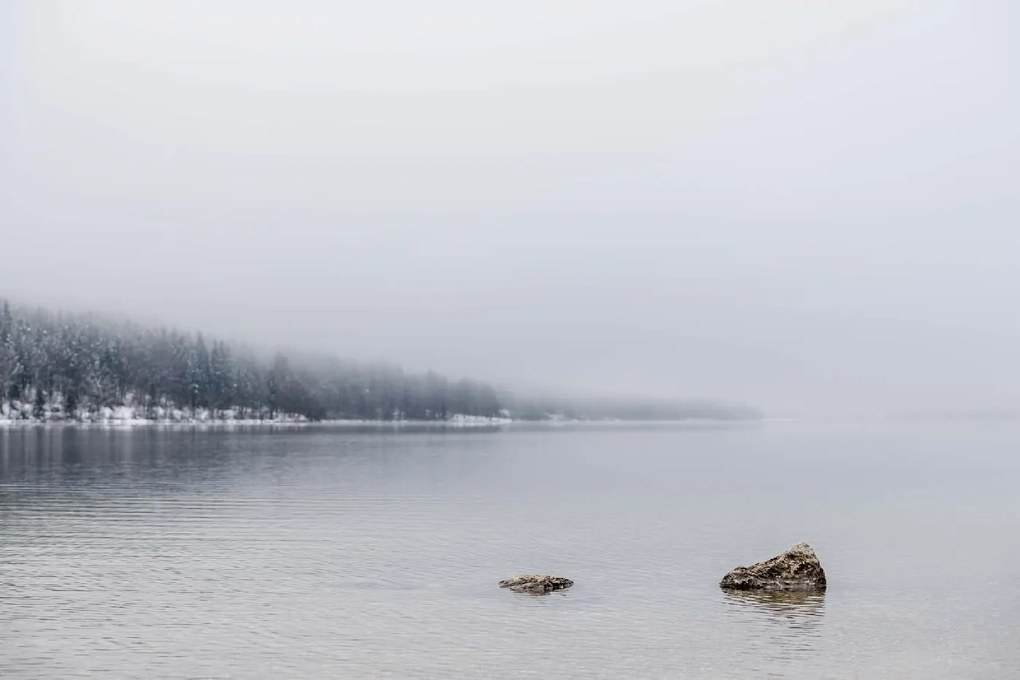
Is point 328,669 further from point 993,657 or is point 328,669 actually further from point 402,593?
point 993,657

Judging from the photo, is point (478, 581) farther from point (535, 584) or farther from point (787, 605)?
point (787, 605)

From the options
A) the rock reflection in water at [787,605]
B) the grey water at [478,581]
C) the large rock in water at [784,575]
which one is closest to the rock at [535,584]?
the grey water at [478,581]

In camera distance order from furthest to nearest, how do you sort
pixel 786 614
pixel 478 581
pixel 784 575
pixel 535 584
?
1. pixel 478 581
2. pixel 784 575
3. pixel 535 584
4. pixel 786 614

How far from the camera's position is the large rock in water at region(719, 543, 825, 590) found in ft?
144

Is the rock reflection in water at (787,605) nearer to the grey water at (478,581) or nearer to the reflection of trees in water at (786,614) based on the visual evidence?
the reflection of trees in water at (786,614)

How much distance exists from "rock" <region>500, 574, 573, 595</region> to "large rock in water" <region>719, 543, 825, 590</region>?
8946 mm

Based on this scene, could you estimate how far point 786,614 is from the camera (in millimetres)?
38438

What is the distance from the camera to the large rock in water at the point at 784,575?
1729 inches

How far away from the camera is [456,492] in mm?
99188

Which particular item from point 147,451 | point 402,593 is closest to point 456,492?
point 402,593

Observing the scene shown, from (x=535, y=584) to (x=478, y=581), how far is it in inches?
161

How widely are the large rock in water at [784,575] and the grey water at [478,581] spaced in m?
1.06

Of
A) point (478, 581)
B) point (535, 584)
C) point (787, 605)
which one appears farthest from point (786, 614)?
point (478, 581)

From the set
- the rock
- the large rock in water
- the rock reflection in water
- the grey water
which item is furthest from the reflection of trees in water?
the rock
